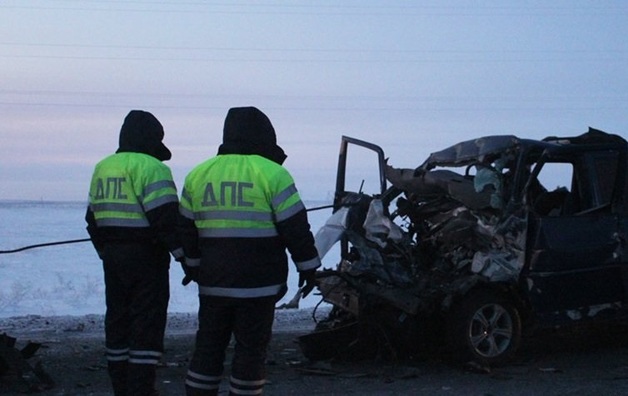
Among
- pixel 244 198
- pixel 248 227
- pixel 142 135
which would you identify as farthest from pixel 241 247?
pixel 142 135

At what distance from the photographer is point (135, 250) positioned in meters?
6.34

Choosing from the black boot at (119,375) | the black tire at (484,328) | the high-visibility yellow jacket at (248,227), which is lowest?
the black boot at (119,375)

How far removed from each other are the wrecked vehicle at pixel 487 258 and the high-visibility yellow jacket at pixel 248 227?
2609 millimetres

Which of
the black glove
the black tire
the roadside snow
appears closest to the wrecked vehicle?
the black tire

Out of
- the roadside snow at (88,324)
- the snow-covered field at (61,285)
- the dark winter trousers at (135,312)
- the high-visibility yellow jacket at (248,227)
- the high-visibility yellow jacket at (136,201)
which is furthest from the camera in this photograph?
the snow-covered field at (61,285)

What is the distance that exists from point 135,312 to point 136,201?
28.6 inches

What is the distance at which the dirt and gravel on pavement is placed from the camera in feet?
23.9

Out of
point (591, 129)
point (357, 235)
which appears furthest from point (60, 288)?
point (591, 129)

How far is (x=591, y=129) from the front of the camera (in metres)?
9.13

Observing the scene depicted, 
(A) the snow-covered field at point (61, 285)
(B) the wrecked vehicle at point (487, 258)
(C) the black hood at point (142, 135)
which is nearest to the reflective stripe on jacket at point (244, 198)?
(C) the black hood at point (142, 135)

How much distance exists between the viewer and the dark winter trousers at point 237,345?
5477 millimetres

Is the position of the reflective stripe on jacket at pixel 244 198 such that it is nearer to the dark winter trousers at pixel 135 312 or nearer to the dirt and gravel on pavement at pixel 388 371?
the dark winter trousers at pixel 135 312

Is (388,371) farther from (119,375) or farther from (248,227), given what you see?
(248,227)

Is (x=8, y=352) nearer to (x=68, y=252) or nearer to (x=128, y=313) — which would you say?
(x=128, y=313)
